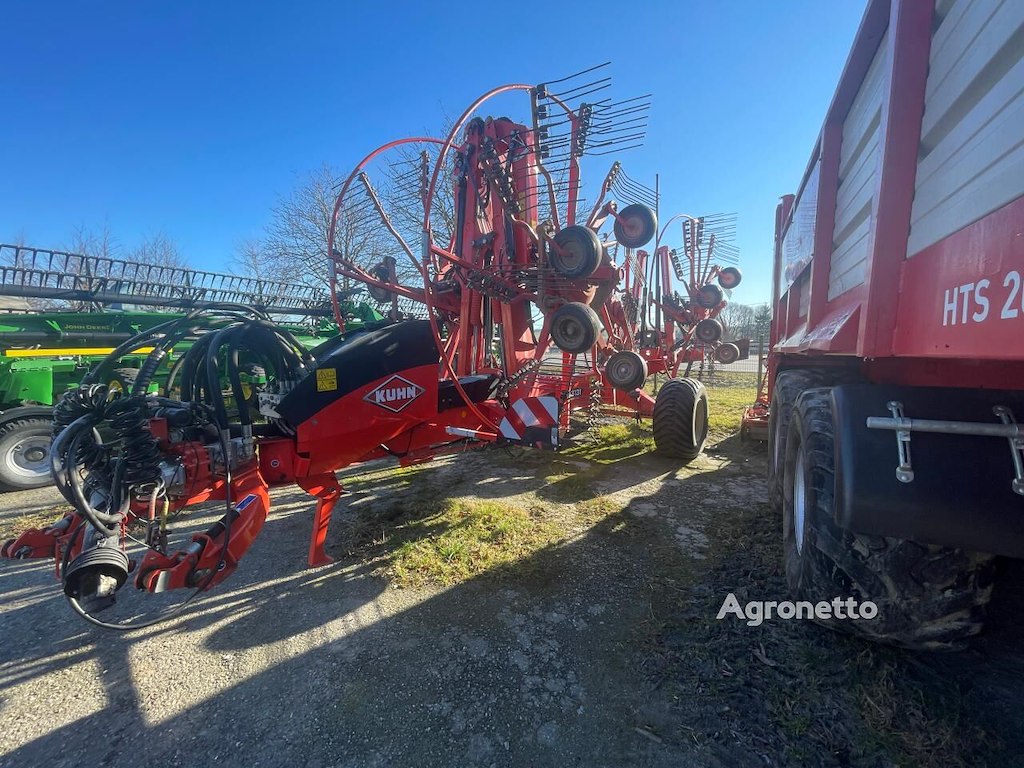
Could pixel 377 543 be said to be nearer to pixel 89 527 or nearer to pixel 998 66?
pixel 89 527

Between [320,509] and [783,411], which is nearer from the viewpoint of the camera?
[320,509]

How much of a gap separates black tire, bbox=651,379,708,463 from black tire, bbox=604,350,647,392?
33cm

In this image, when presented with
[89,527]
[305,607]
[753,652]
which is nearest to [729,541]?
[753,652]

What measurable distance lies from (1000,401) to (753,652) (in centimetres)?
146

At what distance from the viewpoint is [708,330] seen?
35.4 ft

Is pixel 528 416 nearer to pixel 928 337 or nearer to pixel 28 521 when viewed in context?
pixel 928 337

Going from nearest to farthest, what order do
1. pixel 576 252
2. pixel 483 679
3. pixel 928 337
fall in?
pixel 928 337
pixel 483 679
pixel 576 252

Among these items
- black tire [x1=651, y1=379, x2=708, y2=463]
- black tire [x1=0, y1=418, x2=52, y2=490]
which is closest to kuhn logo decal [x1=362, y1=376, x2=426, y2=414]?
black tire [x1=651, y1=379, x2=708, y2=463]

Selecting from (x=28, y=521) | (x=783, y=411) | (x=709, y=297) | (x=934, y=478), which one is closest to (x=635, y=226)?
(x=783, y=411)

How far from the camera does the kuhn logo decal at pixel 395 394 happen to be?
3.18m

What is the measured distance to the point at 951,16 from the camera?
1225mm

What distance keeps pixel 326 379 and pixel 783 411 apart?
3.22 m

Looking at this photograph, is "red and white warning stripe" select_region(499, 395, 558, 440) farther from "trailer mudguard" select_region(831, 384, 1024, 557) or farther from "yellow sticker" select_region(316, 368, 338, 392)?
"trailer mudguard" select_region(831, 384, 1024, 557)

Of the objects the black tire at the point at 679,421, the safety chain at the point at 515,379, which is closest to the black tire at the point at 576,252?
the safety chain at the point at 515,379
